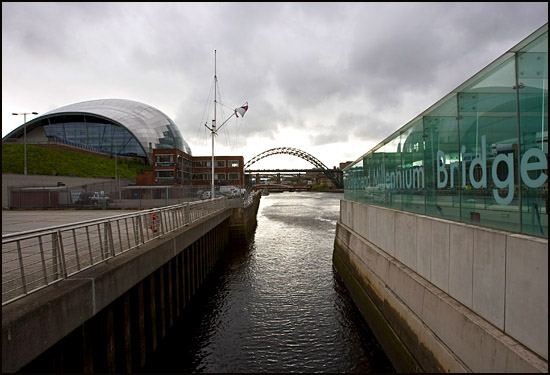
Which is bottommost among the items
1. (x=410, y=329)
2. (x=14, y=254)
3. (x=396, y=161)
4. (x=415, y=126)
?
(x=410, y=329)

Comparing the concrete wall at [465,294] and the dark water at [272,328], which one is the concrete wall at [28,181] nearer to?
the dark water at [272,328]

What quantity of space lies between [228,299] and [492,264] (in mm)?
10523

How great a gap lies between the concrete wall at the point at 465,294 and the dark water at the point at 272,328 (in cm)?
153

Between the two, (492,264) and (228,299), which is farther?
(228,299)

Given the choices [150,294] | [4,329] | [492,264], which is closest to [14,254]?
[150,294]

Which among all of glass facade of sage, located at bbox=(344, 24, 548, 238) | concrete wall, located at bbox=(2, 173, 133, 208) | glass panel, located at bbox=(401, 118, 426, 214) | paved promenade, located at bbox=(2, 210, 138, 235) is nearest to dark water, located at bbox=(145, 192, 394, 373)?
glass panel, located at bbox=(401, 118, 426, 214)

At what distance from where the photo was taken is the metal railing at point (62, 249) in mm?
5248

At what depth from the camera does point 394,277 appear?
Answer: 28.3ft

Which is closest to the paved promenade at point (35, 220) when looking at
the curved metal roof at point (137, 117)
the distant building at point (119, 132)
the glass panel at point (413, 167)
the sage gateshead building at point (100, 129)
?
the glass panel at point (413, 167)

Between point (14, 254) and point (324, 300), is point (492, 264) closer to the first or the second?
point (324, 300)

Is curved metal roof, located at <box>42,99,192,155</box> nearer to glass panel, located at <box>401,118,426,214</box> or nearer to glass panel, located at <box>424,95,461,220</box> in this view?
glass panel, located at <box>401,118,426,214</box>

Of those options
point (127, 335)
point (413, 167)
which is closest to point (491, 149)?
point (413, 167)

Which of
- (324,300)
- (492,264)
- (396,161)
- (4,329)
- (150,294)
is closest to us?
(4,329)

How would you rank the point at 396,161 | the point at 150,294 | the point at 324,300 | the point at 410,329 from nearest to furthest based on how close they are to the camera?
the point at 410,329, the point at 150,294, the point at 396,161, the point at 324,300
